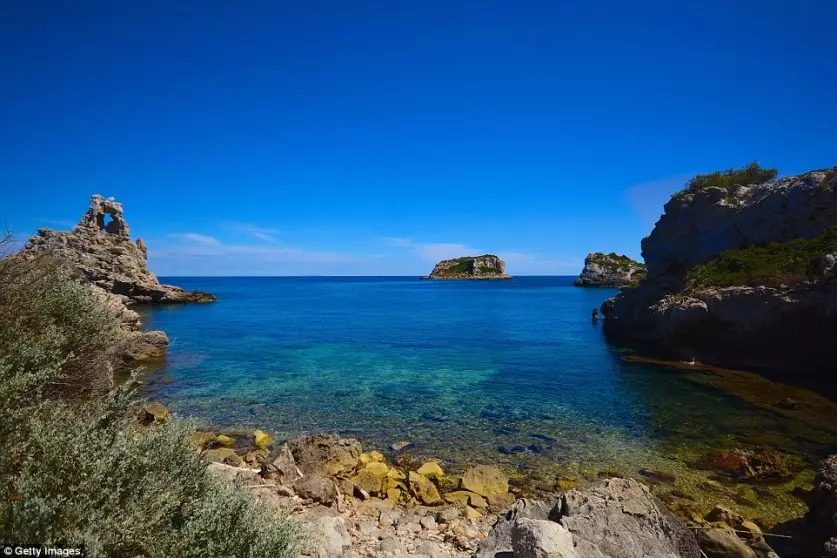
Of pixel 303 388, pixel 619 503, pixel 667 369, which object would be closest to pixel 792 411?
pixel 667 369

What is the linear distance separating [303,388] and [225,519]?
2248 centimetres

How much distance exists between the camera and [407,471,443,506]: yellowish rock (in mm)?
13648

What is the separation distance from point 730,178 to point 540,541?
2192 inches

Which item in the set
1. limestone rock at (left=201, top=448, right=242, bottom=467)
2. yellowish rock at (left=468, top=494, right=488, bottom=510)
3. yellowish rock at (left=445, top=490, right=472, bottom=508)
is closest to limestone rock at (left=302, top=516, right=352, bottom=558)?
yellowish rock at (left=445, top=490, right=472, bottom=508)

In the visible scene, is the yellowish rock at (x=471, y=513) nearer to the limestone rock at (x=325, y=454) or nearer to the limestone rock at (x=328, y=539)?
the limestone rock at (x=328, y=539)

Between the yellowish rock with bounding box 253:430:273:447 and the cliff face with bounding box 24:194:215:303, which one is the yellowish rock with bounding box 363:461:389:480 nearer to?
the yellowish rock with bounding box 253:430:273:447

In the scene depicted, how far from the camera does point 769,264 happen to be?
35344mm

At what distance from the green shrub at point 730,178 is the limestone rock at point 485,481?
46.9m

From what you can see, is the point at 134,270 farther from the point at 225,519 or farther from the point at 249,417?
the point at 225,519

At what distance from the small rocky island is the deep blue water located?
123m

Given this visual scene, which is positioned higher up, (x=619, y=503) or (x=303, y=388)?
(x=619, y=503)

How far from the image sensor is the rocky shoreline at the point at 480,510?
8680 mm

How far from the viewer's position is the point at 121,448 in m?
5.82

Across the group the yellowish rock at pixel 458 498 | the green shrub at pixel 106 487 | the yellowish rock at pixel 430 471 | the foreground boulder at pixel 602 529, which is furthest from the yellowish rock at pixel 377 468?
the green shrub at pixel 106 487
